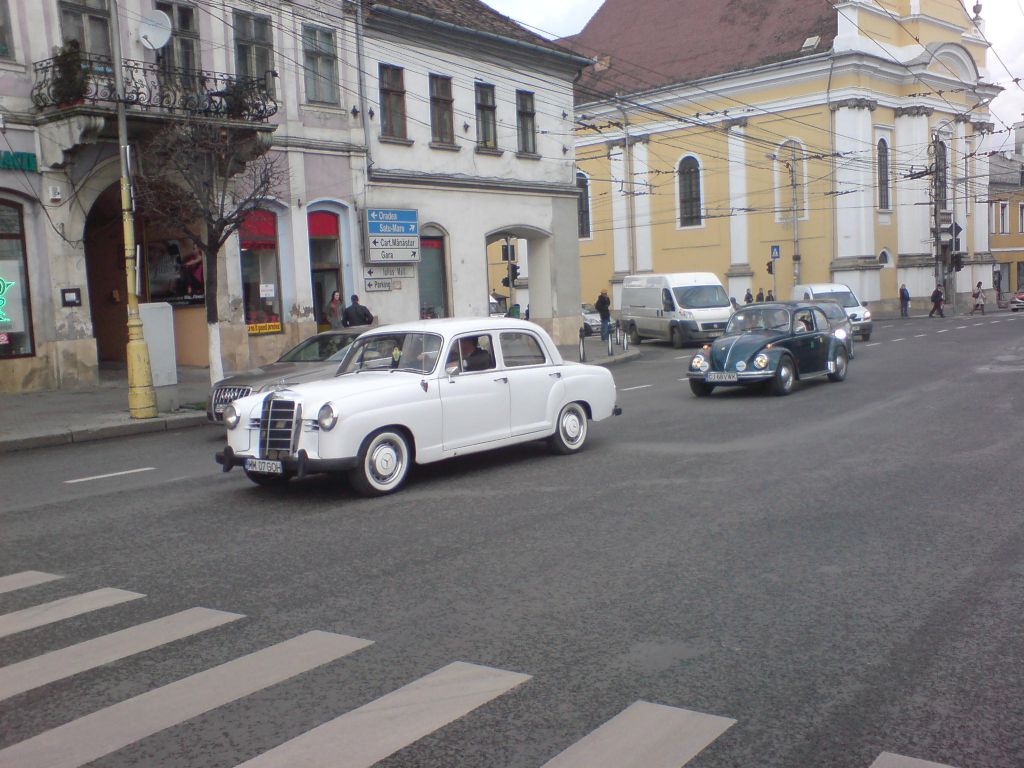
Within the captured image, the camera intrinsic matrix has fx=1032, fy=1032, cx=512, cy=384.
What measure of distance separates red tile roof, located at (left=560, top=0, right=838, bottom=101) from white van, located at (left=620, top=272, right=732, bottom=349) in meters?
17.7

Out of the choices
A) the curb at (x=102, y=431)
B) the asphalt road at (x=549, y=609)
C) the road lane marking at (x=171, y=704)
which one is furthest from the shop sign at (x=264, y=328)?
Result: the road lane marking at (x=171, y=704)

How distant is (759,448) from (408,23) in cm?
1893

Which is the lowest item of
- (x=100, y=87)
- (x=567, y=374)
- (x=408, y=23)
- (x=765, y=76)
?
(x=567, y=374)

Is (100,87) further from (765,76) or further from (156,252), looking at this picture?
(765,76)

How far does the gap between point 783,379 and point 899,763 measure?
1353 centimetres

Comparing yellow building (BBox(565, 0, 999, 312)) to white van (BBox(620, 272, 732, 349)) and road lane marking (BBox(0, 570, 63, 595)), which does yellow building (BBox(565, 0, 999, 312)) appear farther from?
road lane marking (BBox(0, 570, 63, 595))

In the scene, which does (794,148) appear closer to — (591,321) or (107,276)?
(591,321)

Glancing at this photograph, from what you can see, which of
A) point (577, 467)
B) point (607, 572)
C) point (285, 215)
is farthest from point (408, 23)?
point (607, 572)

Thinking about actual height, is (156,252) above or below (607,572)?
above

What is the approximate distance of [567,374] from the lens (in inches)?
460

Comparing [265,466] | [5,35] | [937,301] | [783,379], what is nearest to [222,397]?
[265,466]

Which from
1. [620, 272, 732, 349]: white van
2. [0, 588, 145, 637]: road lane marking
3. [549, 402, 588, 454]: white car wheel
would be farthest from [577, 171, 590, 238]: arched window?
[0, 588, 145, 637]: road lane marking

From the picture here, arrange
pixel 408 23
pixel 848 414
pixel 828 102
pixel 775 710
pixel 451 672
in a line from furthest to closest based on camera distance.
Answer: pixel 828 102 → pixel 408 23 → pixel 848 414 → pixel 451 672 → pixel 775 710

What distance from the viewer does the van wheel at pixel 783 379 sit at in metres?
16.8
